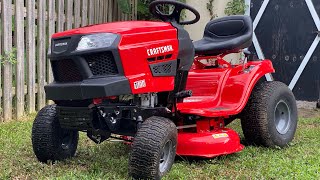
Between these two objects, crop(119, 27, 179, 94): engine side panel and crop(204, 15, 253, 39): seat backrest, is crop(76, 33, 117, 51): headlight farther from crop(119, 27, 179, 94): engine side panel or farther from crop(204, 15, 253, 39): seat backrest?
crop(204, 15, 253, 39): seat backrest

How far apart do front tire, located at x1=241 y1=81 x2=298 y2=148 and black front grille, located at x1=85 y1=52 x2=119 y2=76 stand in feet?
5.89

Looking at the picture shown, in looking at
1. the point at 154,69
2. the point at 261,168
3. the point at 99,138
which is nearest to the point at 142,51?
the point at 154,69

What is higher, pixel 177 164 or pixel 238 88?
pixel 238 88

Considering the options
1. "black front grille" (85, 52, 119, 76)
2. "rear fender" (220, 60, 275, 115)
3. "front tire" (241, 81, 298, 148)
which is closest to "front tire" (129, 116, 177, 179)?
"black front grille" (85, 52, 119, 76)

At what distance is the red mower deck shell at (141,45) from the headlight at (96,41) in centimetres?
5

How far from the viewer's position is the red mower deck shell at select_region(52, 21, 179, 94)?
325cm

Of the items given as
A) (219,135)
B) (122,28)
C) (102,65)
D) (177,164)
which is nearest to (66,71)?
(102,65)

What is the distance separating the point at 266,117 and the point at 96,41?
6.57 ft

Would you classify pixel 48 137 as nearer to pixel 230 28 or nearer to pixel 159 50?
pixel 159 50

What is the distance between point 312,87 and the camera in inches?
302

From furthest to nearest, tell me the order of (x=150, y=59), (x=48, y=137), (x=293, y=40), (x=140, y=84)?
(x=293, y=40), (x=48, y=137), (x=150, y=59), (x=140, y=84)

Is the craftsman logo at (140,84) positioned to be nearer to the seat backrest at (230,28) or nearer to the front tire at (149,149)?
the front tire at (149,149)

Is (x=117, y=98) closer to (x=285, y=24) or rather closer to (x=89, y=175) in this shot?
(x=89, y=175)

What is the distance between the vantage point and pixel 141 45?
3359mm
